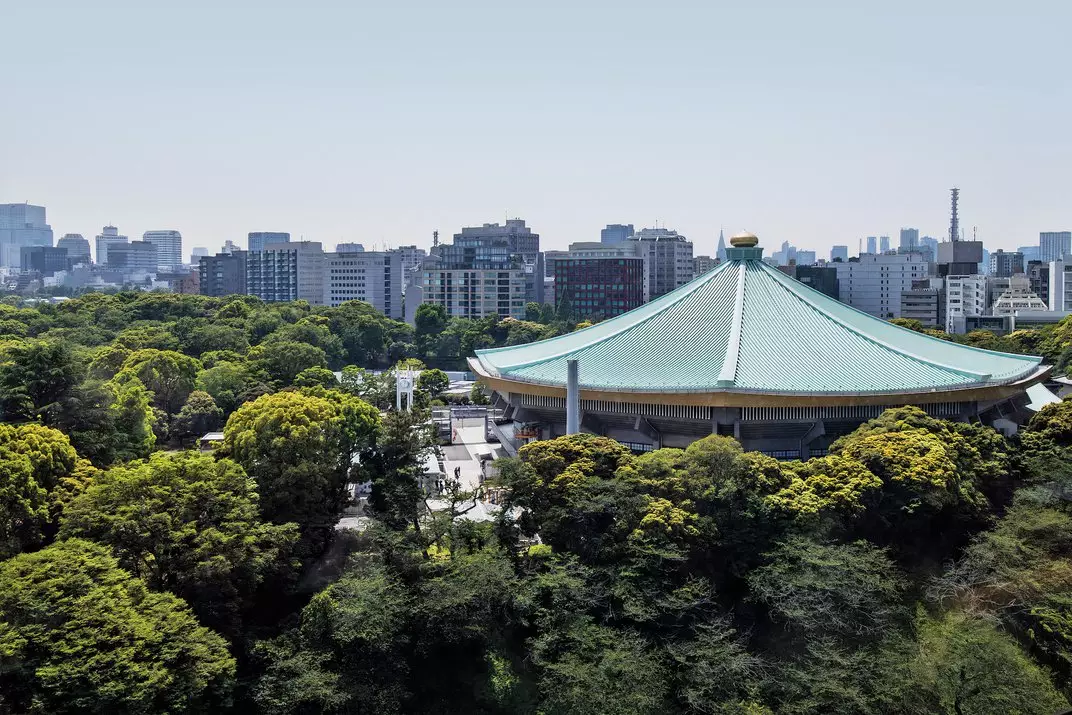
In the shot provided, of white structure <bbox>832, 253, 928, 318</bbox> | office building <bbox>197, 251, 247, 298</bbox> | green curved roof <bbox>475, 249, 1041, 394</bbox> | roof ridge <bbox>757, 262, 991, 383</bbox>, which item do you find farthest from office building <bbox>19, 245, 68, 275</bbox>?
roof ridge <bbox>757, 262, 991, 383</bbox>

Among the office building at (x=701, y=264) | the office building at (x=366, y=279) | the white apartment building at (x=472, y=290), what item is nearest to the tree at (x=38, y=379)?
the white apartment building at (x=472, y=290)

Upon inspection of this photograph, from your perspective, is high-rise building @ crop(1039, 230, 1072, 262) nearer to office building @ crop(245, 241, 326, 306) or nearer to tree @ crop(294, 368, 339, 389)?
office building @ crop(245, 241, 326, 306)

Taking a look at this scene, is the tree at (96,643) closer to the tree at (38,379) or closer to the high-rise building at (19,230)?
the tree at (38,379)

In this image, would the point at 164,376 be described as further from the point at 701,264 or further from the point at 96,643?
the point at 701,264

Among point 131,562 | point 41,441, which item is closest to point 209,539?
point 131,562

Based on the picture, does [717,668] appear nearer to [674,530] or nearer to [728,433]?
[674,530]

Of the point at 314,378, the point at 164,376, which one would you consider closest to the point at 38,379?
the point at 164,376

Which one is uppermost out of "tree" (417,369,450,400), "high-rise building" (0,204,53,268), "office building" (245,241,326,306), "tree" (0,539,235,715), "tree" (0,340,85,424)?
"high-rise building" (0,204,53,268)
